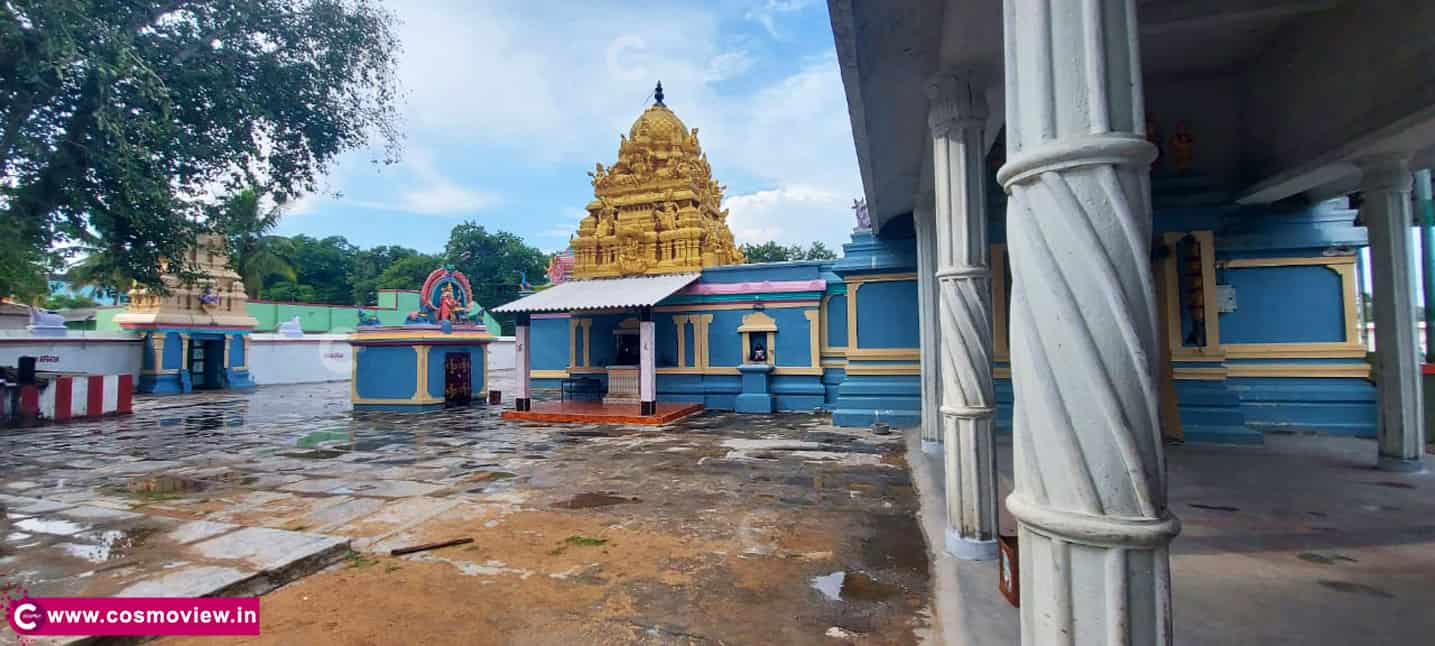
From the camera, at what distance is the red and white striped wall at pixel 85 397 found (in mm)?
12695

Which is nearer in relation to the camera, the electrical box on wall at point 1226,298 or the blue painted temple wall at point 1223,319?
the blue painted temple wall at point 1223,319

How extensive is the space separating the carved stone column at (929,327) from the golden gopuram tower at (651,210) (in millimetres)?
6665

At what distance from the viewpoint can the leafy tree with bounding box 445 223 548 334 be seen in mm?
38188

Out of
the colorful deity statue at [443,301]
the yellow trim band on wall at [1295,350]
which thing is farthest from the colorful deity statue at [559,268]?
the yellow trim band on wall at [1295,350]

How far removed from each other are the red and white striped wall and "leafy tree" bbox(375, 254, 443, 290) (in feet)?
86.2

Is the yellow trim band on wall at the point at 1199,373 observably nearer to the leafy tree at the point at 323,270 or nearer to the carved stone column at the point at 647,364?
the carved stone column at the point at 647,364

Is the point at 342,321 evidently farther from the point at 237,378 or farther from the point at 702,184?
the point at 702,184

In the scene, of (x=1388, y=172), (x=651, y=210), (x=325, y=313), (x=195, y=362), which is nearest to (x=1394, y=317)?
(x=1388, y=172)

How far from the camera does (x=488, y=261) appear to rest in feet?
127

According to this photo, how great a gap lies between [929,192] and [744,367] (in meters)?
6.05

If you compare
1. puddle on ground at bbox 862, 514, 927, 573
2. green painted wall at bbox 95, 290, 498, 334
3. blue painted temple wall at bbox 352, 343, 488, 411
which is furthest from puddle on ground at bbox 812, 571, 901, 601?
green painted wall at bbox 95, 290, 498, 334

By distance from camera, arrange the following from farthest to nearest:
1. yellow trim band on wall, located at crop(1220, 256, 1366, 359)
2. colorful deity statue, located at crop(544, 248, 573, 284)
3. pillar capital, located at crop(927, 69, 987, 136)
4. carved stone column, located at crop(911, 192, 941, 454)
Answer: colorful deity statue, located at crop(544, 248, 573, 284), yellow trim band on wall, located at crop(1220, 256, 1366, 359), carved stone column, located at crop(911, 192, 941, 454), pillar capital, located at crop(927, 69, 987, 136)

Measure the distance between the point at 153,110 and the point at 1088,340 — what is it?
1302 cm

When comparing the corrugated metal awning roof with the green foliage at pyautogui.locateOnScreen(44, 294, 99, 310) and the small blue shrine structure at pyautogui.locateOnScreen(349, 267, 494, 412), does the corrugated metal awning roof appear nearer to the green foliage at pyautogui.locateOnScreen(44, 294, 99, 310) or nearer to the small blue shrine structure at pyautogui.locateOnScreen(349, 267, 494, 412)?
the small blue shrine structure at pyautogui.locateOnScreen(349, 267, 494, 412)
